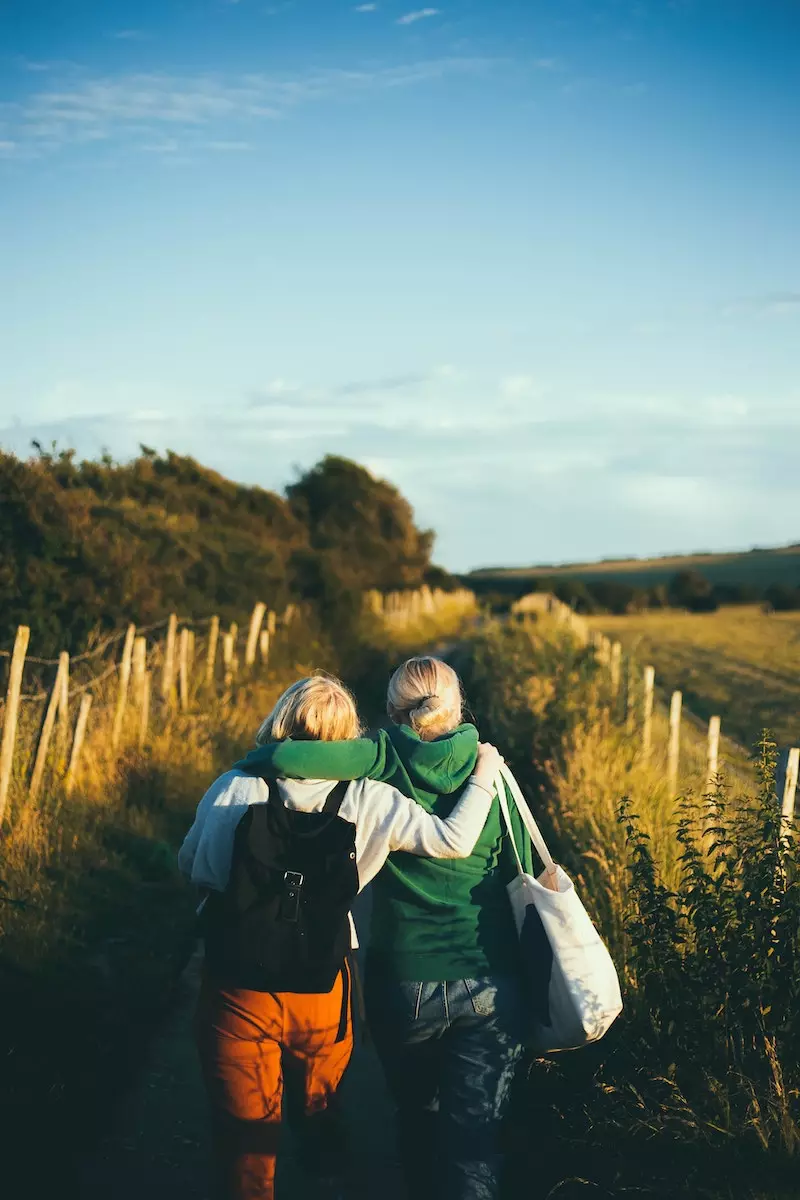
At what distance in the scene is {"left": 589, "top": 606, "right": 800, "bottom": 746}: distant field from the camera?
→ 70.3 ft

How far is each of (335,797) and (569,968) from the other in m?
0.86


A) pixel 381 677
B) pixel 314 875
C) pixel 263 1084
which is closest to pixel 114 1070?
pixel 263 1084

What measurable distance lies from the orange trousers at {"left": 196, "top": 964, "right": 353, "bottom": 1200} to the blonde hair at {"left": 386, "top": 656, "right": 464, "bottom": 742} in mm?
829

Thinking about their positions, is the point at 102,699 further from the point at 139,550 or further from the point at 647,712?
the point at 139,550

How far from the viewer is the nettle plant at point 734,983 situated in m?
4.30

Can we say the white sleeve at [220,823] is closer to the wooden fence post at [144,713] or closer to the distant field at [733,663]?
the distant field at [733,663]

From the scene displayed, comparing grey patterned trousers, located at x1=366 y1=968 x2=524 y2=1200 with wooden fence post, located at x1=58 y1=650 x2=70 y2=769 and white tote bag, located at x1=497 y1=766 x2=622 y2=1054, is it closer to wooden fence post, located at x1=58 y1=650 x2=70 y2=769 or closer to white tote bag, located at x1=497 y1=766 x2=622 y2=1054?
white tote bag, located at x1=497 y1=766 x2=622 y2=1054

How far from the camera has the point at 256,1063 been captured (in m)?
3.55

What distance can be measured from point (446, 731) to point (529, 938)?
67cm

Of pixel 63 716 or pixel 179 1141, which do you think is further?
pixel 63 716

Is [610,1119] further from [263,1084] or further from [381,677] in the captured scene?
[381,677]

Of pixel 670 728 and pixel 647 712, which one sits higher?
pixel 647 712

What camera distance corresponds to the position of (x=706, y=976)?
180 inches

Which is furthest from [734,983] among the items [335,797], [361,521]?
[361,521]
